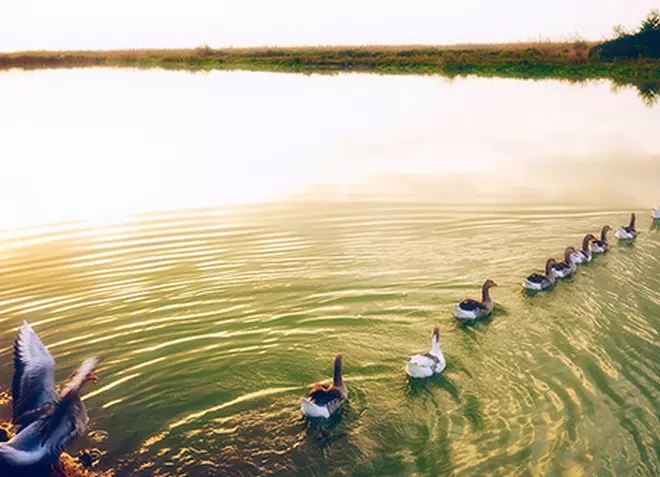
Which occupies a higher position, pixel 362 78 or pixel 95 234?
pixel 362 78

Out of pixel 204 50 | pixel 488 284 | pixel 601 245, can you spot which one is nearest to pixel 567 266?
pixel 601 245

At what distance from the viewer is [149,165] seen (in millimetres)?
23156

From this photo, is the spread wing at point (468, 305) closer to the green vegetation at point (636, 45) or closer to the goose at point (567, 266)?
the goose at point (567, 266)

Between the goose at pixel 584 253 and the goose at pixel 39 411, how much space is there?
10.6m

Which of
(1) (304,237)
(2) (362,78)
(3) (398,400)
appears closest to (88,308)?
(1) (304,237)

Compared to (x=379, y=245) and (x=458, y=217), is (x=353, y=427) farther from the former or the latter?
(x=458, y=217)

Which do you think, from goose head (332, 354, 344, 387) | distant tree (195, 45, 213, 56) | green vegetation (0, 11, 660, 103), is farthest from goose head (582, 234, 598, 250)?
distant tree (195, 45, 213, 56)

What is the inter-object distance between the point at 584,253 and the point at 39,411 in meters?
11.8

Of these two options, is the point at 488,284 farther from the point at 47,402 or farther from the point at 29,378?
the point at 29,378

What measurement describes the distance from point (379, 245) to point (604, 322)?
549 cm

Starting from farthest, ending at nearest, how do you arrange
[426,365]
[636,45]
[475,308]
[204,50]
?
1. [204,50]
2. [636,45]
3. [475,308]
4. [426,365]

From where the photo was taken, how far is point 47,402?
7859 millimetres

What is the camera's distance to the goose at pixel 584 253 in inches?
546

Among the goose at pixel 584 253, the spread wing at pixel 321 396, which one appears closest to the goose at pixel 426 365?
the spread wing at pixel 321 396
